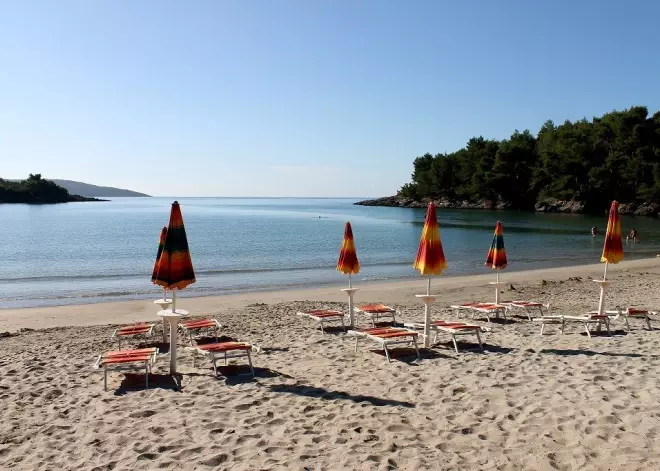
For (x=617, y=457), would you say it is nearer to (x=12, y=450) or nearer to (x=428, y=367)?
(x=428, y=367)

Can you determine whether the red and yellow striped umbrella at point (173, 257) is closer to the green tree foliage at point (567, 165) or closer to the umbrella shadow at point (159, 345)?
the umbrella shadow at point (159, 345)

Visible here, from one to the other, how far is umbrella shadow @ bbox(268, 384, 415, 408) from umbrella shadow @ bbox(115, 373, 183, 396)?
1361 millimetres

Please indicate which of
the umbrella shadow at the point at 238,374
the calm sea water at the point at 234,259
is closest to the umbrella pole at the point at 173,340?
the umbrella shadow at the point at 238,374

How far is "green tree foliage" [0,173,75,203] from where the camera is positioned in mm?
153875

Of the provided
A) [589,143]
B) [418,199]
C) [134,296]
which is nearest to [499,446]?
[134,296]

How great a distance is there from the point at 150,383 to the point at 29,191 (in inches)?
6744

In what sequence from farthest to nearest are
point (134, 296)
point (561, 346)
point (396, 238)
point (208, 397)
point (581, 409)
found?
point (396, 238)
point (134, 296)
point (561, 346)
point (208, 397)
point (581, 409)

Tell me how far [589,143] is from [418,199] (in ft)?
190

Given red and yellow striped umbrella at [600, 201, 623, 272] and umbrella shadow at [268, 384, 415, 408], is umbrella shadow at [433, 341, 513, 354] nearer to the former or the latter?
umbrella shadow at [268, 384, 415, 408]

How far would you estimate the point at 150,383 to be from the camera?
24.9 feet

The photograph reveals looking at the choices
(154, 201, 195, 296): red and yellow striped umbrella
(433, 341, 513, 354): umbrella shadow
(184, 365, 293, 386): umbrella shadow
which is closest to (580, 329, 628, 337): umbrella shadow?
(433, 341, 513, 354): umbrella shadow

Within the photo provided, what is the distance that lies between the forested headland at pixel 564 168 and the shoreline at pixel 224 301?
65.7 meters

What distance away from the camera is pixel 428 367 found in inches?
323

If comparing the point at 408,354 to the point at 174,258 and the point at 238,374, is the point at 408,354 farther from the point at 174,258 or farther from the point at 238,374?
the point at 174,258
